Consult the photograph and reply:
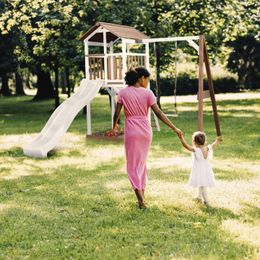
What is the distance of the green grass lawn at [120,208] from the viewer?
5484 mm

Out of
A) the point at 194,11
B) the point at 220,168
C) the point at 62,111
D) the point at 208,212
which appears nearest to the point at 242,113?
the point at 194,11

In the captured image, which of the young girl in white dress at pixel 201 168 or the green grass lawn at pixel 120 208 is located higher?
the young girl in white dress at pixel 201 168

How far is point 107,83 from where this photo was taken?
1458 centimetres

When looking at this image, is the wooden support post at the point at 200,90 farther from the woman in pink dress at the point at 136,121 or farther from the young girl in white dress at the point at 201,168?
the woman in pink dress at the point at 136,121

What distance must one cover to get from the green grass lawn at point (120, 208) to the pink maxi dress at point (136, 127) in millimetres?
628

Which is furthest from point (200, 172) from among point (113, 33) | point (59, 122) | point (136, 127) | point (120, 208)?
point (113, 33)

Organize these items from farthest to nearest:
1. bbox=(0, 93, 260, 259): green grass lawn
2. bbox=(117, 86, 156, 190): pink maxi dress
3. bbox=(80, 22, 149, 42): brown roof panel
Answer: bbox=(80, 22, 149, 42): brown roof panel → bbox=(117, 86, 156, 190): pink maxi dress → bbox=(0, 93, 260, 259): green grass lawn

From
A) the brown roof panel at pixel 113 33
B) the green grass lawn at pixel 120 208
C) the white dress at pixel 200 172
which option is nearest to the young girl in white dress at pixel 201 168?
the white dress at pixel 200 172

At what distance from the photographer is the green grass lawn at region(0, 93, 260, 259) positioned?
216 inches

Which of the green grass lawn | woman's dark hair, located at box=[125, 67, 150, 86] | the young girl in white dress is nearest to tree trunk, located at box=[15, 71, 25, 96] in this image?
the green grass lawn

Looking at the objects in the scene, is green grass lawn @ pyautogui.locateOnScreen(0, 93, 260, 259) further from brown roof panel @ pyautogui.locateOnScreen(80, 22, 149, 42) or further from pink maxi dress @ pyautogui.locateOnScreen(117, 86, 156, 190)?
brown roof panel @ pyautogui.locateOnScreen(80, 22, 149, 42)

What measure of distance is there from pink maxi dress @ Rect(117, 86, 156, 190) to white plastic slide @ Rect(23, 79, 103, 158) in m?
5.30

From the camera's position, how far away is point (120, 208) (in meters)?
7.11

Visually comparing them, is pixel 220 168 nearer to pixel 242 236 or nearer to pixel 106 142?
pixel 242 236
